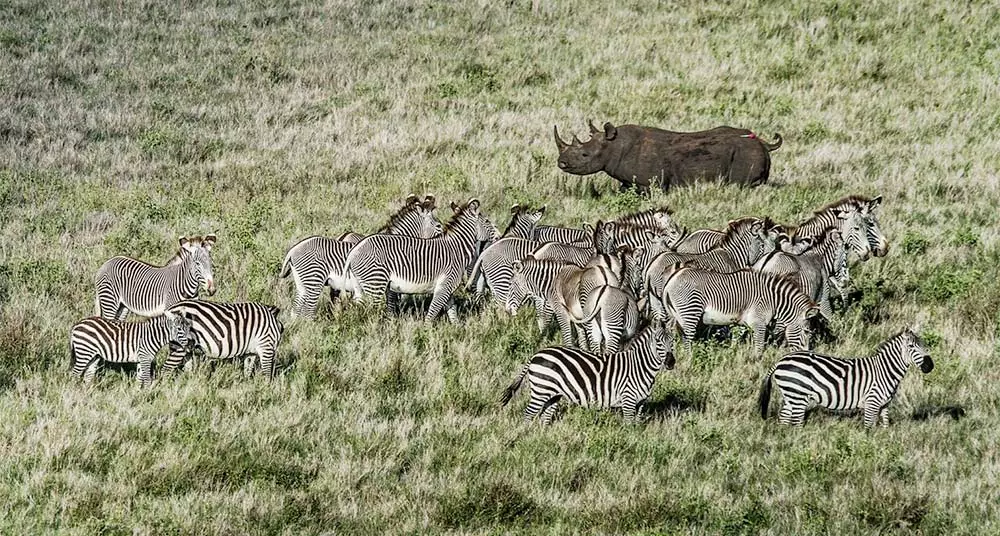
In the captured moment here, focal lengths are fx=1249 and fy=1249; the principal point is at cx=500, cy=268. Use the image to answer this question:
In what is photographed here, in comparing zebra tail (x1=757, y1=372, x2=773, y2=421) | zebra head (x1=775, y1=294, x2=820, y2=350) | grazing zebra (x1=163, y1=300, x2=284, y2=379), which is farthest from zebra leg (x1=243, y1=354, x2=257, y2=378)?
zebra head (x1=775, y1=294, x2=820, y2=350)

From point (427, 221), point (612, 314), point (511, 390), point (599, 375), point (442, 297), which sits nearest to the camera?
point (599, 375)

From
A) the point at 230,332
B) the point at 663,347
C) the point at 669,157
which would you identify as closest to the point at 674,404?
the point at 663,347

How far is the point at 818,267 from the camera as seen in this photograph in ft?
52.2

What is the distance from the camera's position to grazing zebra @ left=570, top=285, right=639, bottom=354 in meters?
14.1

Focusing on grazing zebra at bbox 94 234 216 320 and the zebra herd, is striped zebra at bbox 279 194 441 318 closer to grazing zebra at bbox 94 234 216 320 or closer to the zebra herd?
the zebra herd

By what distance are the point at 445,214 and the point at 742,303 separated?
841 centimetres

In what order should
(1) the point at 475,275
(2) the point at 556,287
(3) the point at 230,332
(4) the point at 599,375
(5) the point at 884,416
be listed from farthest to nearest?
1. (1) the point at 475,275
2. (2) the point at 556,287
3. (3) the point at 230,332
4. (5) the point at 884,416
5. (4) the point at 599,375

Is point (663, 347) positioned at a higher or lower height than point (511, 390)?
higher

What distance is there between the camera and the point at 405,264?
15.8m

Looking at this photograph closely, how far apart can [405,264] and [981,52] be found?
23.6 meters

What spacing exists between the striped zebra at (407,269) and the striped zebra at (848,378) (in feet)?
16.2

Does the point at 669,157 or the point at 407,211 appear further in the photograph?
the point at 669,157

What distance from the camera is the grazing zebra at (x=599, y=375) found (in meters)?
11.9

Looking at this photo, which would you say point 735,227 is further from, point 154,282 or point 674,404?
point 154,282
